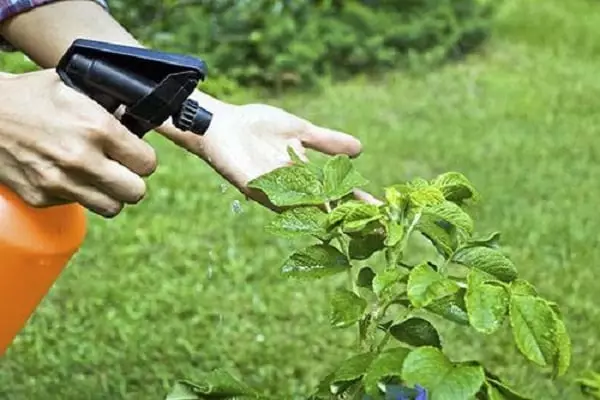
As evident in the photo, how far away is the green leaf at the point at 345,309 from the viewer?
1195 millimetres

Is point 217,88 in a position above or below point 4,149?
below

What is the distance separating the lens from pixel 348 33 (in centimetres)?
427

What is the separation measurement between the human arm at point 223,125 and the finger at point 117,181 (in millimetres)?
189

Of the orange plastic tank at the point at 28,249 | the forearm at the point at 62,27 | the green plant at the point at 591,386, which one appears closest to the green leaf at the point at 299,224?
the orange plastic tank at the point at 28,249

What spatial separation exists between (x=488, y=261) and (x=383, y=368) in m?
0.16

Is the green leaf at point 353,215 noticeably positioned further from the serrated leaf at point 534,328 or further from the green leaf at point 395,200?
the serrated leaf at point 534,328

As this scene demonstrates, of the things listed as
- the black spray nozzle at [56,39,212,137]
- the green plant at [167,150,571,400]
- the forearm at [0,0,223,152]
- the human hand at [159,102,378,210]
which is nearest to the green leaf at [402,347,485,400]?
the green plant at [167,150,571,400]

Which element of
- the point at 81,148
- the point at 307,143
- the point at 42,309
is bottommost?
the point at 42,309

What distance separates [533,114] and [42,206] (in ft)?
8.35

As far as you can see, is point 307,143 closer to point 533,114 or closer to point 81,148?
point 81,148

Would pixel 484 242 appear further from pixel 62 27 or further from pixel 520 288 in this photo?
pixel 62 27

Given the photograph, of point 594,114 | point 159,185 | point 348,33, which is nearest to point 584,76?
point 594,114

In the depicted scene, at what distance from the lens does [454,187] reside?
130 centimetres

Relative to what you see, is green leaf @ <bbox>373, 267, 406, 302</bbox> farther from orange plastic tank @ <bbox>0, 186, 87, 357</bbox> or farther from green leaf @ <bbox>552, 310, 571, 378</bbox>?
orange plastic tank @ <bbox>0, 186, 87, 357</bbox>
